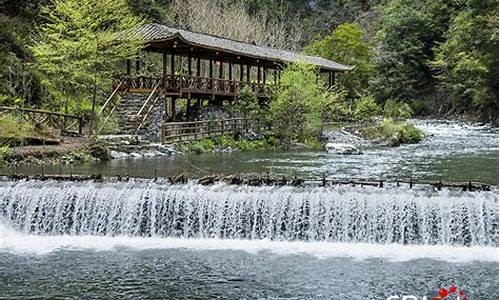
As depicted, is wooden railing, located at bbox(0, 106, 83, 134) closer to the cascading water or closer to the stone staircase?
the stone staircase

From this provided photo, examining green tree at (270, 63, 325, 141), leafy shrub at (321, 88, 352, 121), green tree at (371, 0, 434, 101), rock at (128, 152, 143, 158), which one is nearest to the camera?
rock at (128, 152, 143, 158)

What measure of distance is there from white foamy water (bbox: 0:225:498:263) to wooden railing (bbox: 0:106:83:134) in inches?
340

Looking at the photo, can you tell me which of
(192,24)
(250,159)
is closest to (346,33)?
(192,24)

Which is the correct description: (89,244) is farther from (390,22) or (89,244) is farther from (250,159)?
(390,22)

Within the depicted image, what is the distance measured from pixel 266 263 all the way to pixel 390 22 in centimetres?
4106

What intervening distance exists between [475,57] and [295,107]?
53.8 feet

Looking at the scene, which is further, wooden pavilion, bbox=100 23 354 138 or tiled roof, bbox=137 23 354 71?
wooden pavilion, bbox=100 23 354 138

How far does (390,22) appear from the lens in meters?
48.1

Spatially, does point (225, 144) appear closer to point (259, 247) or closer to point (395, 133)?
point (395, 133)

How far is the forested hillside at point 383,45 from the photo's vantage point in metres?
27.1

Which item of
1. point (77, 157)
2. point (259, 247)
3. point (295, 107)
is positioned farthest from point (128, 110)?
point (259, 247)

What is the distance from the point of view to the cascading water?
1174cm

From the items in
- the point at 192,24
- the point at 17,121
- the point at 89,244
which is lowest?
the point at 89,244

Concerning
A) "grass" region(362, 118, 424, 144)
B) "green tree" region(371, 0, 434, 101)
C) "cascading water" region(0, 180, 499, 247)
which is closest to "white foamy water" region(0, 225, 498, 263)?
"cascading water" region(0, 180, 499, 247)
